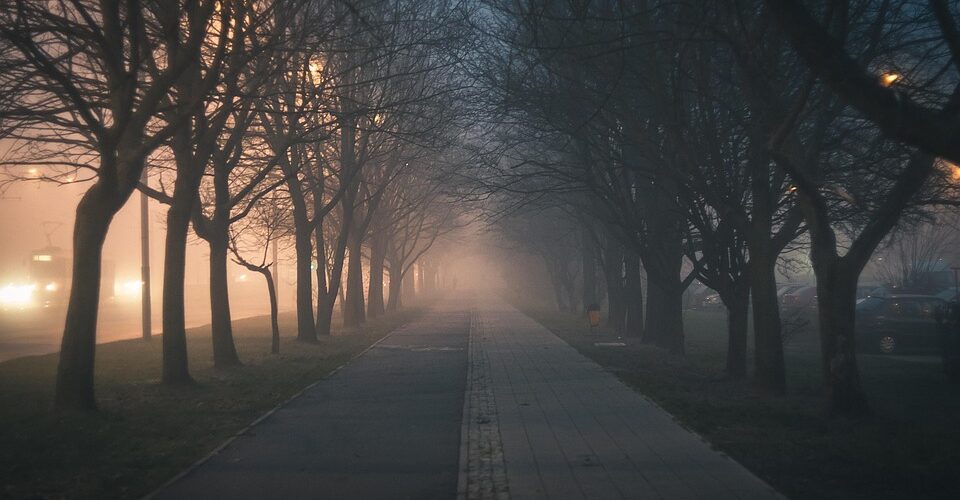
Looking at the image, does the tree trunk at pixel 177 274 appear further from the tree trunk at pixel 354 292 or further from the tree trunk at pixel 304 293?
the tree trunk at pixel 354 292

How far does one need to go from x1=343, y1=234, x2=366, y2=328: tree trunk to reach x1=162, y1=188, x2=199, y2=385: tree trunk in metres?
17.4

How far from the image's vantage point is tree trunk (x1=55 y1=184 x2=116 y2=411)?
1084 cm

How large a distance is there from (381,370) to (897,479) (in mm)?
11350

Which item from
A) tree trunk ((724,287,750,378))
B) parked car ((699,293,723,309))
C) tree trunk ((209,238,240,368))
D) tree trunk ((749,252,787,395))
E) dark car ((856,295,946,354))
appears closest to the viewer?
tree trunk ((749,252,787,395))

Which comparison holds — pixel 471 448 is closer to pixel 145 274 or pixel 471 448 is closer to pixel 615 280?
pixel 145 274

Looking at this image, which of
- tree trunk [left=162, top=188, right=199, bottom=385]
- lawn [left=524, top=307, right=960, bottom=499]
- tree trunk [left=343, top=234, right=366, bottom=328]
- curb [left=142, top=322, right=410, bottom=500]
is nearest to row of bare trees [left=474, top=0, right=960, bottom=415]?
lawn [left=524, top=307, right=960, bottom=499]

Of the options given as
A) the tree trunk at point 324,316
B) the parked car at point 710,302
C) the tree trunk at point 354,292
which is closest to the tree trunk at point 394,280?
the tree trunk at point 354,292

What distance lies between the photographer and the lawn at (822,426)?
7199mm

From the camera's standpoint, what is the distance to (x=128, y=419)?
35.3ft

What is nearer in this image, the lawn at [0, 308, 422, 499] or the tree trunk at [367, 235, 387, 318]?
the lawn at [0, 308, 422, 499]

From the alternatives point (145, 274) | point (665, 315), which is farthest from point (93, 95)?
point (145, 274)

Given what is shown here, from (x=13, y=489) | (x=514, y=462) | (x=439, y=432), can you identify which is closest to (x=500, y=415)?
(x=439, y=432)

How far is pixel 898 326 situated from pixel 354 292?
19.7 meters

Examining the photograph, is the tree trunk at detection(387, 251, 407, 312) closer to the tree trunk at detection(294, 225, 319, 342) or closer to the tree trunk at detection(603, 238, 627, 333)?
the tree trunk at detection(603, 238, 627, 333)
